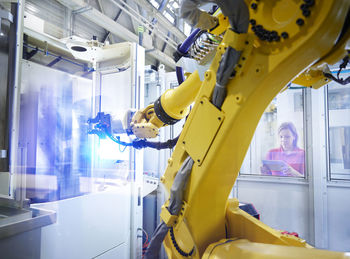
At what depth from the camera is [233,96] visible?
945 mm

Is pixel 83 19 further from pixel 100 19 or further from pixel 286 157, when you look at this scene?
pixel 286 157

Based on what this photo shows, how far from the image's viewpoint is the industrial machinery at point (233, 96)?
785 millimetres

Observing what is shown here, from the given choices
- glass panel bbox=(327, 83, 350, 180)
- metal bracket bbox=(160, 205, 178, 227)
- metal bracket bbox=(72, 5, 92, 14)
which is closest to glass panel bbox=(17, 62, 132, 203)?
metal bracket bbox=(72, 5, 92, 14)

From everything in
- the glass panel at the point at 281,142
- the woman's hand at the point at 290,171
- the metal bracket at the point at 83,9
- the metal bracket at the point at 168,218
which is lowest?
the woman's hand at the point at 290,171

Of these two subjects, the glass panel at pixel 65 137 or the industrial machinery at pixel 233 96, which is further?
the glass panel at pixel 65 137

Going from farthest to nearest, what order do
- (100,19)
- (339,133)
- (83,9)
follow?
(339,133)
(100,19)
(83,9)

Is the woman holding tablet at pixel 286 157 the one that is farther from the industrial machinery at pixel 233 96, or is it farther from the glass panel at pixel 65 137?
the industrial machinery at pixel 233 96

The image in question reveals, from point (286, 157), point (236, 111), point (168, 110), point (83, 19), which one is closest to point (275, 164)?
point (286, 157)

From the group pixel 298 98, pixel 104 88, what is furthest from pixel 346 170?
pixel 104 88

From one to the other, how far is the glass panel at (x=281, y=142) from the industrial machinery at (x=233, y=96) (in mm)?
2626

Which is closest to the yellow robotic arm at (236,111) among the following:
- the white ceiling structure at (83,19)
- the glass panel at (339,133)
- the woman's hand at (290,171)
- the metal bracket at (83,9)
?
the white ceiling structure at (83,19)

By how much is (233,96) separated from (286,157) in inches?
125

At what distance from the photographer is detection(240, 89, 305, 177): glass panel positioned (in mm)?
3541

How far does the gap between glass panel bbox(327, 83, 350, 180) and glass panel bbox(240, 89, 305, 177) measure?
0.39m
